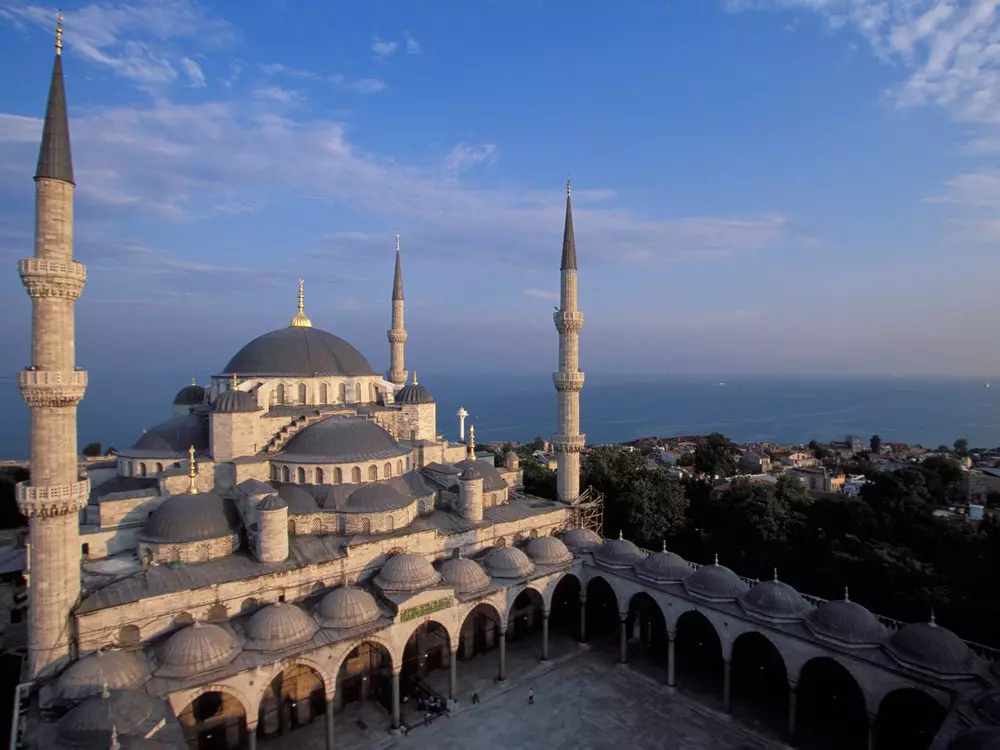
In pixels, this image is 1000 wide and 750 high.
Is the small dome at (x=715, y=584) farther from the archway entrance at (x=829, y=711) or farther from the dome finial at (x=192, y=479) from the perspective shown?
the dome finial at (x=192, y=479)

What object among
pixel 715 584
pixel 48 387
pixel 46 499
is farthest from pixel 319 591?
pixel 715 584

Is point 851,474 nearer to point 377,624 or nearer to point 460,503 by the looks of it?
point 460,503

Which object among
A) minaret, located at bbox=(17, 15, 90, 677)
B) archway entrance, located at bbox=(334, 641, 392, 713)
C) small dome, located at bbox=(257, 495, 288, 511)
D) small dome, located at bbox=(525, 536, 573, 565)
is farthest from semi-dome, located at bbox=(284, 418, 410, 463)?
minaret, located at bbox=(17, 15, 90, 677)

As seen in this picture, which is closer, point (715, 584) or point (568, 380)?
point (715, 584)

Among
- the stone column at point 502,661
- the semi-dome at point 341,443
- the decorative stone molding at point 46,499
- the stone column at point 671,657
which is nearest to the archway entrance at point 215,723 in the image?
the decorative stone molding at point 46,499

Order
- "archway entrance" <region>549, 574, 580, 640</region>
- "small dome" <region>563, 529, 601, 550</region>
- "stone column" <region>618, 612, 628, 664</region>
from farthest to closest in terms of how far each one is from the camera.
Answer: "archway entrance" <region>549, 574, 580, 640</region> → "small dome" <region>563, 529, 601, 550</region> → "stone column" <region>618, 612, 628, 664</region>

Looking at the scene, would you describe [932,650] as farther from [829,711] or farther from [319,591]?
[319,591]

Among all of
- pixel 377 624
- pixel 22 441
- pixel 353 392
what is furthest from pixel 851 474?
pixel 22 441

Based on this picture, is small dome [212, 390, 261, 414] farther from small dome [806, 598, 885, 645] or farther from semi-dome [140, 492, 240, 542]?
small dome [806, 598, 885, 645]
